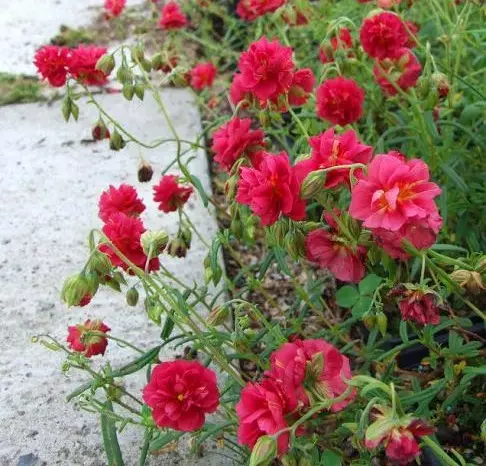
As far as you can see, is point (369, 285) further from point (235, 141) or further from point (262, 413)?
point (262, 413)

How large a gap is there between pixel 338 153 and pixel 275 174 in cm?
12

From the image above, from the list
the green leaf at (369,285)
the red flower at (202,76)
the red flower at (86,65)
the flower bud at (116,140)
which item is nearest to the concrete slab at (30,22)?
the red flower at (202,76)

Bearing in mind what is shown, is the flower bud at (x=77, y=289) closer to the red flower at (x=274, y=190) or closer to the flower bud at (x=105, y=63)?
the red flower at (x=274, y=190)

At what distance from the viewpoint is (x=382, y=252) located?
1.31 meters

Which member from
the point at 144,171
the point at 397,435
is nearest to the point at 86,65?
the point at 144,171

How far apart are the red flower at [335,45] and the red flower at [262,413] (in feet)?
3.19

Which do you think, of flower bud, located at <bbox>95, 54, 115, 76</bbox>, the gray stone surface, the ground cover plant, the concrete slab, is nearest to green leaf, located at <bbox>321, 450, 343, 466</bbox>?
the ground cover plant

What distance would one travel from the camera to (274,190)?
3.87 feet

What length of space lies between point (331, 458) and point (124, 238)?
1.78 ft

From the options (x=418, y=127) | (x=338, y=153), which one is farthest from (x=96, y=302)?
(x=338, y=153)

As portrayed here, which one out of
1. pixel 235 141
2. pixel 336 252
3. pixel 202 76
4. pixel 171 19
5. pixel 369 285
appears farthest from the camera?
pixel 202 76

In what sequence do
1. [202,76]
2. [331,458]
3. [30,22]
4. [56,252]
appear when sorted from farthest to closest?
[30,22] → [202,76] → [56,252] → [331,458]

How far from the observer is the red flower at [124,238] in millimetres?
1407

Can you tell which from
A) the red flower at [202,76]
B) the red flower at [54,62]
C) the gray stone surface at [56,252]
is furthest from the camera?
the red flower at [202,76]
